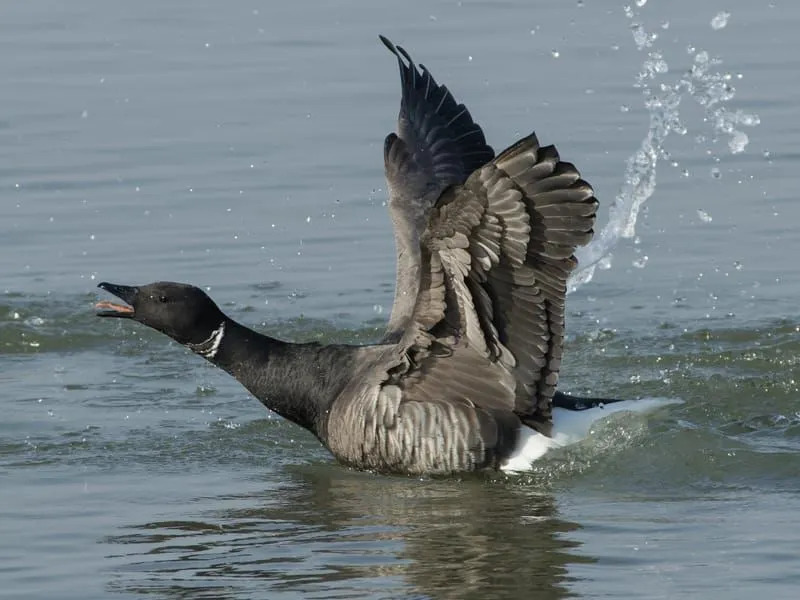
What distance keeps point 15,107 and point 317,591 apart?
10.4 meters

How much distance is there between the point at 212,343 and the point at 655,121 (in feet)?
23.2

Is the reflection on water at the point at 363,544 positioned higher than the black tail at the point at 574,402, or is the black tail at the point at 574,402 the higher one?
the black tail at the point at 574,402

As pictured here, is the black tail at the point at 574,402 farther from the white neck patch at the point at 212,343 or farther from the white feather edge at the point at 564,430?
the white neck patch at the point at 212,343

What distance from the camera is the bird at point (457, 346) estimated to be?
8695 millimetres

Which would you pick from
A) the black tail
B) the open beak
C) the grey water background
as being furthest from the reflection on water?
the open beak

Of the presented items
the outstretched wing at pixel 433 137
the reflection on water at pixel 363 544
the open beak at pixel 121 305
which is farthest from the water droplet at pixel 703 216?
the open beak at pixel 121 305

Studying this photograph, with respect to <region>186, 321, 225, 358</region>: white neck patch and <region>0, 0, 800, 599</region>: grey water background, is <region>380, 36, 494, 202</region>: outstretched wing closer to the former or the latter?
<region>0, 0, 800, 599</region>: grey water background

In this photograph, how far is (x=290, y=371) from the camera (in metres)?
10.1

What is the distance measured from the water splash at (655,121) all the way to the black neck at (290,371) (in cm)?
363

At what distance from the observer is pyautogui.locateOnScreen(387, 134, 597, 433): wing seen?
338 inches

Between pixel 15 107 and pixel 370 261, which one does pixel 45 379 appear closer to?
pixel 370 261

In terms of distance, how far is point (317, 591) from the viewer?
7613mm

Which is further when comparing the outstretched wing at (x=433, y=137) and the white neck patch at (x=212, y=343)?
the outstretched wing at (x=433, y=137)

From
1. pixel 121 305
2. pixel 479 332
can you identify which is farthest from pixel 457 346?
pixel 121 305
